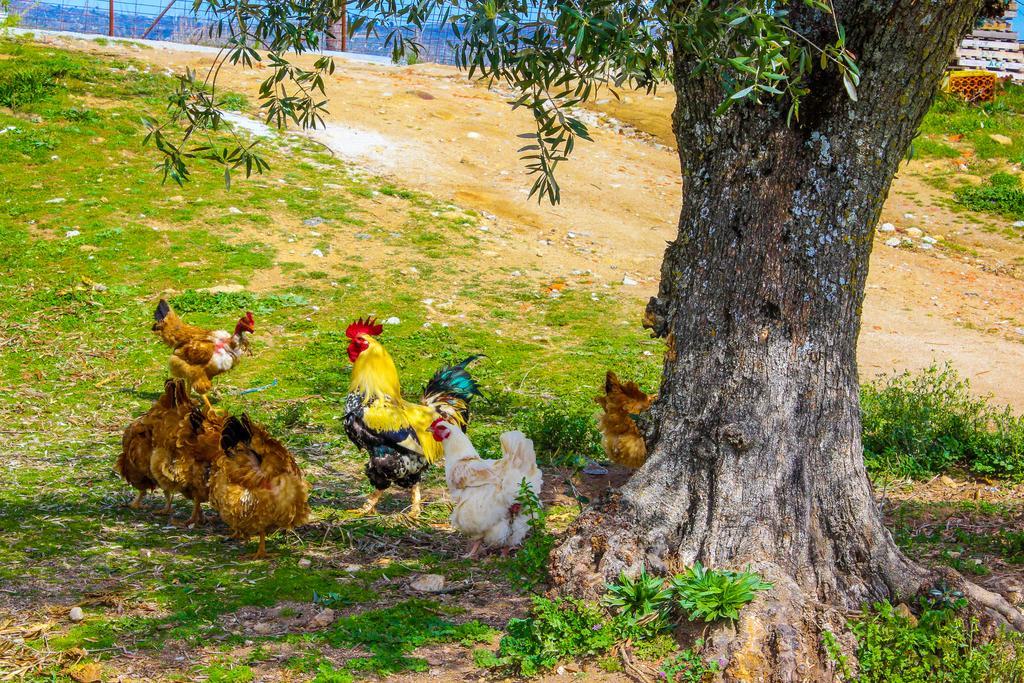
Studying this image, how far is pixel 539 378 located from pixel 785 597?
207 inches

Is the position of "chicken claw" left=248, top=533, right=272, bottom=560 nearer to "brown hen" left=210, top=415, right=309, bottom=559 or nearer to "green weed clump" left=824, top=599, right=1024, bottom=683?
"brown hen" left=210, top=415, right=309, bottom=559

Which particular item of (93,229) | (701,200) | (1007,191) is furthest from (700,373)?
(1007,191)

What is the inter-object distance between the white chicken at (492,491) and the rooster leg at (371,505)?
72 cm

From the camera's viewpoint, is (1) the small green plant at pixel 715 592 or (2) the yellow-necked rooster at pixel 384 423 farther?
(2) the yellow-necked rooster at pixel 384 423

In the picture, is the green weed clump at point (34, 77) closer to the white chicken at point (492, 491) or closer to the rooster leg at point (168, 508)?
the rooster leg at point (168, 508)

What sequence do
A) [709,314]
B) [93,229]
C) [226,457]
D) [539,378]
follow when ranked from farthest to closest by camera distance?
[93,229] < [539,378] < [226,457] < [709,314]

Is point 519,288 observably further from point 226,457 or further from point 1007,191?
point 1007,191

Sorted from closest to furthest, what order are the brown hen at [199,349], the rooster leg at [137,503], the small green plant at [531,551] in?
the small green plant at [531,551] < the rooster leg at [137,503] < the brown hen at [199,349]

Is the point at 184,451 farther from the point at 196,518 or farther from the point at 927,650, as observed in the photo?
the point at 927,650

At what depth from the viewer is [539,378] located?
30.7 ft

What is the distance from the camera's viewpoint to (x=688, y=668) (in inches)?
161

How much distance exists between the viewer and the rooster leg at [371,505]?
6.44m

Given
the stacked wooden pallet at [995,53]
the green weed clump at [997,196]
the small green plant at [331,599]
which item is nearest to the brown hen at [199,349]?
the small green plant at [331,599]

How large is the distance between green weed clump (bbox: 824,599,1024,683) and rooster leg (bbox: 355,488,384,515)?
335 centimetres
